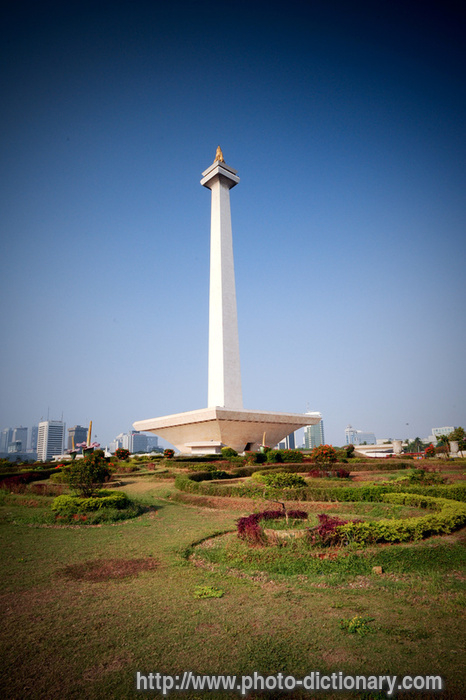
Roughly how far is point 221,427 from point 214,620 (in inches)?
1218

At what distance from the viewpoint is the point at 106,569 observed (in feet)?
21.7

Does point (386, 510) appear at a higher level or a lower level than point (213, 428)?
lower

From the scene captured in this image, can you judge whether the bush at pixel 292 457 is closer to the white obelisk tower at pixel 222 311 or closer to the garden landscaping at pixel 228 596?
the white obelisk tower at pixel 222 311

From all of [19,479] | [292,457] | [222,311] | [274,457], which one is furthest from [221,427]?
[19,479]

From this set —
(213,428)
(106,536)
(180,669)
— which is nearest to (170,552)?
(106,536)

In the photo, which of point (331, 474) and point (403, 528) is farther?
point (331, 474)

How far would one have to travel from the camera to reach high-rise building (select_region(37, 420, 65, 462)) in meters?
117

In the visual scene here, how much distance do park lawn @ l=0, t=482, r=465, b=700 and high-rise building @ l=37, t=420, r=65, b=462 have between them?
12258cm

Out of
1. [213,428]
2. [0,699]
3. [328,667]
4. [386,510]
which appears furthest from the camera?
[213,428]

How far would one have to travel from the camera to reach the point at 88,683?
355 cm

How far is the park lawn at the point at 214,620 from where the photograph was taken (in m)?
3.69

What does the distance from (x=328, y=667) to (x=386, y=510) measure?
706cm

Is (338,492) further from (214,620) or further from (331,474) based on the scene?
(214,620)

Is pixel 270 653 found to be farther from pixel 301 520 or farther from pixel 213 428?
pixel 213 428
